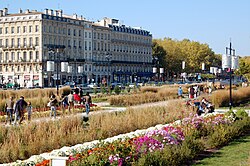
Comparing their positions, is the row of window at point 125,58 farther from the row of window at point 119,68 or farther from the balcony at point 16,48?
the balcony at point 16,48

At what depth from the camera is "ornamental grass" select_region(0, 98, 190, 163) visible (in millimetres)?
13211

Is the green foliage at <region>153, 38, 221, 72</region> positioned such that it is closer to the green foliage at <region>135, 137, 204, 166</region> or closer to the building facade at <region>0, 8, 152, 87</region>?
the building facade at <region>0, 8, 152, 87</region>

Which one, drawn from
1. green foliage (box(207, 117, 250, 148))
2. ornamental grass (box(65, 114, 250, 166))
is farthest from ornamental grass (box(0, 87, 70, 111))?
ornamental grass (box(65, 114, 250, 166))

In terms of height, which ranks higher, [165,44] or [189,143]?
[165,44]

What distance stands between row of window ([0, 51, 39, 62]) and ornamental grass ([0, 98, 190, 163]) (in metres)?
61.0

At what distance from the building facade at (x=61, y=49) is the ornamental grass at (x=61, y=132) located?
46.8 m

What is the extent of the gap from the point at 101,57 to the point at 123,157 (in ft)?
291

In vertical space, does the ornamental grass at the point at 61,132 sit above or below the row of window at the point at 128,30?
below

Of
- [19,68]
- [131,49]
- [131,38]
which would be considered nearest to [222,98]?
[19,68]

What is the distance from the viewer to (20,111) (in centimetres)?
2269

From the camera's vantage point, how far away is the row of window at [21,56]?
261 feet

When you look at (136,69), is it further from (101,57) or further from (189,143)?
(189,143)

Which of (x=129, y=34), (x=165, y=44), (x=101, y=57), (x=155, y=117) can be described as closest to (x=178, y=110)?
(x=155, y=117)

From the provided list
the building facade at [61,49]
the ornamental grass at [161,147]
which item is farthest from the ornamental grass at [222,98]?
the building facade at [61,49]
